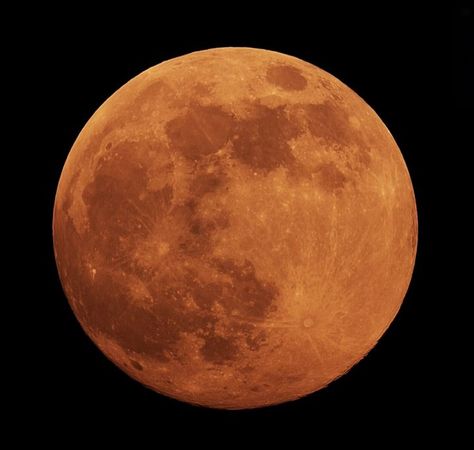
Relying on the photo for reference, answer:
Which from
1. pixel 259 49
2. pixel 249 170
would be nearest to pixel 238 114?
pixel 249 170

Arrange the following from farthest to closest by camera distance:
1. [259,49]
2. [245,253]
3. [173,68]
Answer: [259,49], [173,68], [245,253]

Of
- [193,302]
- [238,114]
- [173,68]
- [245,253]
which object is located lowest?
[193,302]

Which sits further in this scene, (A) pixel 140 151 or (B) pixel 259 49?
(B) pixel 259 49

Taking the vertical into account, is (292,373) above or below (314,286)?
below

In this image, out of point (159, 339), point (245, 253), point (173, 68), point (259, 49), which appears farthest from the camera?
point (259, 49)

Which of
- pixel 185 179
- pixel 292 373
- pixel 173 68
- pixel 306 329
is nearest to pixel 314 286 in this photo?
pixel 306 329

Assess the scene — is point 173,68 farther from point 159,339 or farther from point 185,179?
point 159,339

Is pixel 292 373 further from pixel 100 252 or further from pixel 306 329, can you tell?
pixel 100 252
